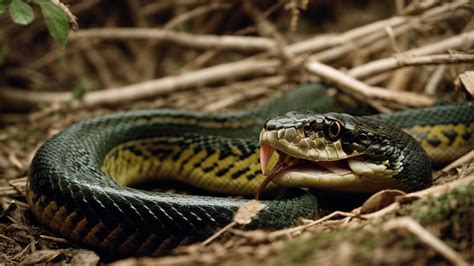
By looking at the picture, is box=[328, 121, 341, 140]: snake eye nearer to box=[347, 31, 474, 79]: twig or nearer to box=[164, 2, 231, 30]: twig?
box=[347, 31, 474, 79]: twig

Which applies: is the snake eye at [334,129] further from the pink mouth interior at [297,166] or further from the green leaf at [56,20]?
the green leaf at [56,20]

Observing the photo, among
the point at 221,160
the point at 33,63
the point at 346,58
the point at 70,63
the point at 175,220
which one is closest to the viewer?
the point at 175,220

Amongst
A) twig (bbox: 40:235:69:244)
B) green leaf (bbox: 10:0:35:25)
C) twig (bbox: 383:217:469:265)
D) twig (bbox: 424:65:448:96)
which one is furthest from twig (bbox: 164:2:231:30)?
twig (bbox: 383:217:469:265)

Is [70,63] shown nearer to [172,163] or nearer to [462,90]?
[172,163]

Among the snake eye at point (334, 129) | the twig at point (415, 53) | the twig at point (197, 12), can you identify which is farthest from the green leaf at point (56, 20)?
the twig at point (197, 12)

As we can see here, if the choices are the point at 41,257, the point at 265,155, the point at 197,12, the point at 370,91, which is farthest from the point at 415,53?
the point at 41,257

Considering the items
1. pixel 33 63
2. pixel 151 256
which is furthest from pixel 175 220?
pixel 33 63
